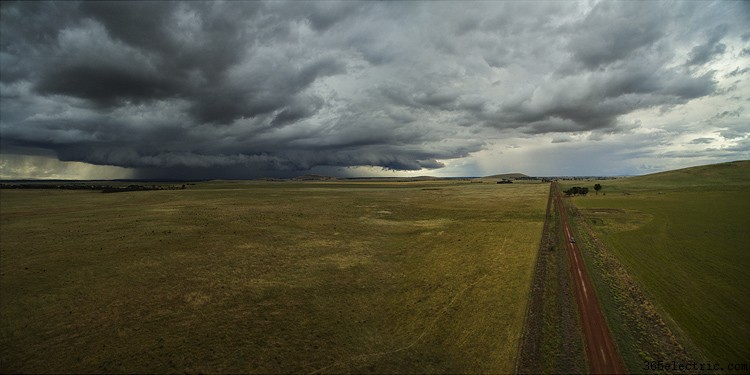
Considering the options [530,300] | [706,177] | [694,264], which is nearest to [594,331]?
[530,300]

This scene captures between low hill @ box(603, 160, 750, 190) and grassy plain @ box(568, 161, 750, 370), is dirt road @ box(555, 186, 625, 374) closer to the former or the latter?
grassy plain @ box(568, 161, 750, 370)

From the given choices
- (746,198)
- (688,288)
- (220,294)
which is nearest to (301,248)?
(220,294)

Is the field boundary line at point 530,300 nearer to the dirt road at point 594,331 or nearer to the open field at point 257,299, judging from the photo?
the open field at point 257,299

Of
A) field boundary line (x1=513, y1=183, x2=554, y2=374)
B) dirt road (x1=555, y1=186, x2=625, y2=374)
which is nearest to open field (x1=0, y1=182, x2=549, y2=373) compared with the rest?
field boundary line (x1=513, y1=183, x2=554, y2=374)

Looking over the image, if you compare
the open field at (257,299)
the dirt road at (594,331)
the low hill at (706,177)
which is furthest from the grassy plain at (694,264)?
the low hill at (706,177)

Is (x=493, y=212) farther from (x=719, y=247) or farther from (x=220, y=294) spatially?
(x=220, y=294)

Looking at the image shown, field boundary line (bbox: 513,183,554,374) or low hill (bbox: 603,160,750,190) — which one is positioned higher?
low hill (bbox: 603,160,750,190)
